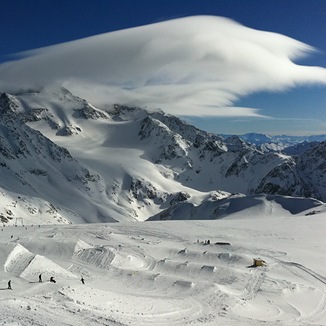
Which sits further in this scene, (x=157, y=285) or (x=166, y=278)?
(x=166, y=278)

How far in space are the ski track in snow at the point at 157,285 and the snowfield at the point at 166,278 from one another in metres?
0.08

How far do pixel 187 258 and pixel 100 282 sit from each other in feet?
46.0

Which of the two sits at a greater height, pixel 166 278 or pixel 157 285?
pixel 166 278

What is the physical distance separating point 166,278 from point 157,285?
4.73ft

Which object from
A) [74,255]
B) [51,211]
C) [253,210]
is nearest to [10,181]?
[51,211]

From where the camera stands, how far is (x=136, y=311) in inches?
1125

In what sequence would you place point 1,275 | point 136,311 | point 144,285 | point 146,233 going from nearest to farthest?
point 136,311 < point 1,275 < point 144,285 < point 146,233

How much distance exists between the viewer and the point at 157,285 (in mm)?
38000

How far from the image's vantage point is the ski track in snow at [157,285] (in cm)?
2727

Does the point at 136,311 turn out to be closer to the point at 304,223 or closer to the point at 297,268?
the point at 297,268

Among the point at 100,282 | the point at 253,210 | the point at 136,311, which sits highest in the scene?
the point at 136,311

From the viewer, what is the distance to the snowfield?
91.0ft

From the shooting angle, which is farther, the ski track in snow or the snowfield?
the snowfield

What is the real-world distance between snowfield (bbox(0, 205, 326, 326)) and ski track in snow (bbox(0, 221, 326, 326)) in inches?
3.1
